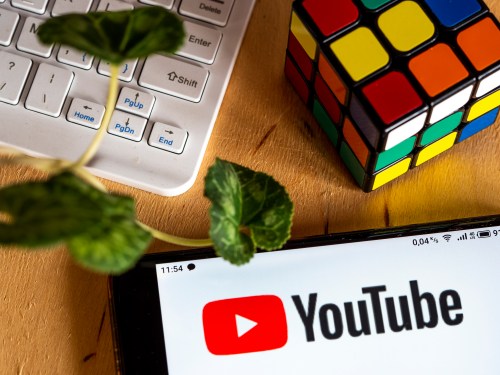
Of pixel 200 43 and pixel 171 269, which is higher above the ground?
pixel 200 43

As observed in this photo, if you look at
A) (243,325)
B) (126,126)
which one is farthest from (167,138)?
(243,325)

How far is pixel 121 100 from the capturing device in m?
0.44

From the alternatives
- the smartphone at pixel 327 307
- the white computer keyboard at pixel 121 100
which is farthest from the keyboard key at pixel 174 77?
the smartphone at pixel 327 307

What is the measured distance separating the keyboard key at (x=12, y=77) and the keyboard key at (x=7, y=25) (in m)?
0.02

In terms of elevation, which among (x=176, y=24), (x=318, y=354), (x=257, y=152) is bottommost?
(x=318, y=354)

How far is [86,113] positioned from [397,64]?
0.21 m

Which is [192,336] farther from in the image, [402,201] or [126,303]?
[402,201]

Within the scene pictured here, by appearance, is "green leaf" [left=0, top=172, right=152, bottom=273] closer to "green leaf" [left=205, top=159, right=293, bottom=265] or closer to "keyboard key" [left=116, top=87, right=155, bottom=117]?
"green leaf" [left=205, top=159, right=293, bottom=265]

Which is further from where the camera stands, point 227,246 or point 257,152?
point 257,152

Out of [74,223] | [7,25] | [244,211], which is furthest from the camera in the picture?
[7,25]

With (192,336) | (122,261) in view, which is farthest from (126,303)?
(122,261)

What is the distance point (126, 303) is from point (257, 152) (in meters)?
0.14

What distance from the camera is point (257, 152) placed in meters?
0.47

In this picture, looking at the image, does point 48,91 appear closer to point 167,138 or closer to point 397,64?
point 167,138
